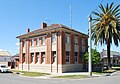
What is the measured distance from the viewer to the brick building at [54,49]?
3691cm

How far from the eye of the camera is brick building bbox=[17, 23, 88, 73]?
121ft

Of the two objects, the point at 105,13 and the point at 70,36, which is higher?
the point at 105,13

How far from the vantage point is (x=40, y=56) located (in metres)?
40.4

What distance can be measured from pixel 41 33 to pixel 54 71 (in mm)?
7671

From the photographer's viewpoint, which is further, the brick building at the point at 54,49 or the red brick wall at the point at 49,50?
the red brick wall at the point at 49,50

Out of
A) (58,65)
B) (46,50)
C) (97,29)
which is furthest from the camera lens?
(97,29)

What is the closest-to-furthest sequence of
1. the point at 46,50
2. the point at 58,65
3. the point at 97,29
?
the point at 58,65
the point at 46,50
the point at 97,29

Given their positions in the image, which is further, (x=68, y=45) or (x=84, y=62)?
(x=84, y=62)

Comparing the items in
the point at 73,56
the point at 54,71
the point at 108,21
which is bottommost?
the point at 54,71

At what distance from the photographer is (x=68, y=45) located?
3850 centimetres

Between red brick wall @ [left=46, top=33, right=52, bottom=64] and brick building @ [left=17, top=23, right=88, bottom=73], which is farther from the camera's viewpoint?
red brick wall @ [left=46, top=33, right=52, bottom=64]

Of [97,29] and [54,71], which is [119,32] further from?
[54,71]

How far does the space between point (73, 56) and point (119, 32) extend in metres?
9.82

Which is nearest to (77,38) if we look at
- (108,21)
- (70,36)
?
(70,36)
